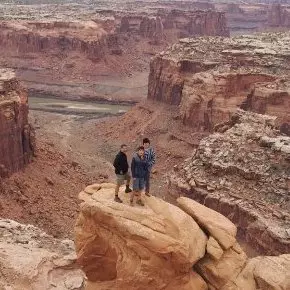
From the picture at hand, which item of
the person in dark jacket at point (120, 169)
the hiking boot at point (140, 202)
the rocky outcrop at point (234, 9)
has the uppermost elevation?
the person in dark jacket at point (120, 169)

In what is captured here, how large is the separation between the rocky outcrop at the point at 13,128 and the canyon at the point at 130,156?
0.11 meters

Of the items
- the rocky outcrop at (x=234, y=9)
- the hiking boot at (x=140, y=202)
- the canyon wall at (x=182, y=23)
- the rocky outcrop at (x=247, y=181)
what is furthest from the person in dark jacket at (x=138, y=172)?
the rocky outcrop at (x=234, y=9)

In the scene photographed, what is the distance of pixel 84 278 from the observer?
22.0 metres

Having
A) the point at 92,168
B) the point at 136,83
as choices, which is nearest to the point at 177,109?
the point at 92,168

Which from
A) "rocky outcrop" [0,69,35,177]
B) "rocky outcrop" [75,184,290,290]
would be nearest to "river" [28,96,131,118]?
"rocky outcrop" [0,69,35,177]

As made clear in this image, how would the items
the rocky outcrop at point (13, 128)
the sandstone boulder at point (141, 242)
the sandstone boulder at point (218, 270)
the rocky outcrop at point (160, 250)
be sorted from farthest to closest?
1. the rocky outcrop at point (13, 128)
2. the sandstone boulder at point (218, 270)
3. the rocky outcrop at point (160, 250)
4. the sandstone boulder at point (141, 242)

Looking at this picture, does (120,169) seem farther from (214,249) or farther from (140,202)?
(214,249)

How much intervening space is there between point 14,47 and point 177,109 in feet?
144

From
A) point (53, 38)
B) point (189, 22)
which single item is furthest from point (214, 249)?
point (189, 22)

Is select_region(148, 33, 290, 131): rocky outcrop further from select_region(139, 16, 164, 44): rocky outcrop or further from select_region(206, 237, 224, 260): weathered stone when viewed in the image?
select_region(139, 16, 164, 44): rocky outcrop

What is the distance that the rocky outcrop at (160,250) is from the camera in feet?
63.4

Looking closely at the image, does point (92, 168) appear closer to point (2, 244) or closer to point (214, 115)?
point (214, 115)

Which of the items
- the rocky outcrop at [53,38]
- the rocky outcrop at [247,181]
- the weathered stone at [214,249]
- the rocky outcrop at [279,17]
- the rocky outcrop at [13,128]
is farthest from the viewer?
the rocky outcrop at [279,17]

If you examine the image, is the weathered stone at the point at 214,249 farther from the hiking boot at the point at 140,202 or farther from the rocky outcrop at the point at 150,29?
the rocky outcrop at the point at 150,29
